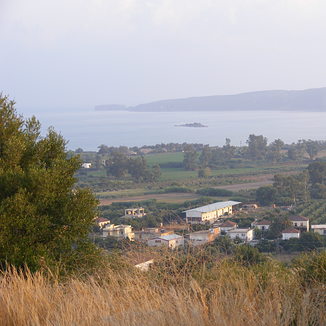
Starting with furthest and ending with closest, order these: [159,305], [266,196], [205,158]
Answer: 1. [205,158]
2. [266,196]
3. [159,305]

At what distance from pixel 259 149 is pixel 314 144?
4292 millimetres

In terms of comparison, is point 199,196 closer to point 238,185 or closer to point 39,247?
point 238,185

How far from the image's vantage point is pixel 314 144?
143 ft

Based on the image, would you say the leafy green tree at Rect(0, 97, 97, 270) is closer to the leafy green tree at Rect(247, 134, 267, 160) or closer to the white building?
the white building

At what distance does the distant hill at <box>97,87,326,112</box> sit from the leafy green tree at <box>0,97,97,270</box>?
122 m

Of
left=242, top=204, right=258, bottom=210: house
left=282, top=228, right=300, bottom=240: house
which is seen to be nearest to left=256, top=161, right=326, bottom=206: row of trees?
left=242, top=204, right=258, bottom=210: house

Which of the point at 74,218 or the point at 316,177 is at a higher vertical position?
the point at 74,218

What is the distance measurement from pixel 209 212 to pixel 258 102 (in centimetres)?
12306

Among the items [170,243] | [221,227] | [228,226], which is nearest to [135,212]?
[228,226]

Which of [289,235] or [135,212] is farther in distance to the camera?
[135,212]

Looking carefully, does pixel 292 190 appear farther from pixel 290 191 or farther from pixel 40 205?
pixel 40 205

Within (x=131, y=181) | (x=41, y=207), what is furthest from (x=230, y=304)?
(x=131, y=181)

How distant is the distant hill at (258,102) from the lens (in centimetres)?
13062

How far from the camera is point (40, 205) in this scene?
6027mm
